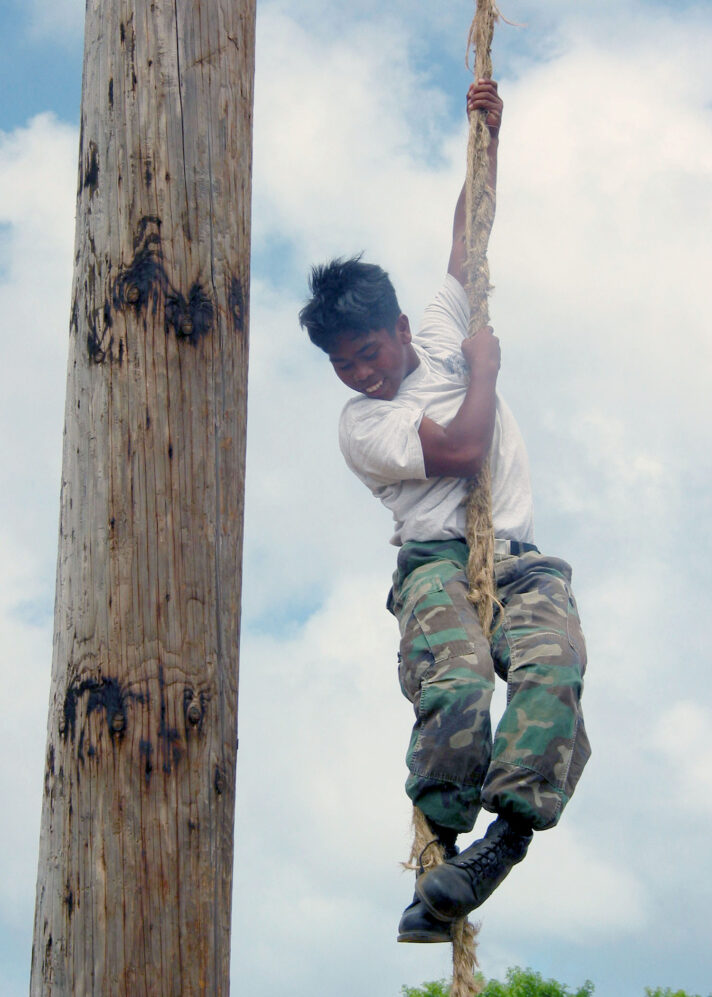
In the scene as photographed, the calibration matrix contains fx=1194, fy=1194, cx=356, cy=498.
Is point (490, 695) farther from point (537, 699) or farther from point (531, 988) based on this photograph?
point (531, 988)

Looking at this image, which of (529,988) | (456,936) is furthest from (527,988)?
(456,936)

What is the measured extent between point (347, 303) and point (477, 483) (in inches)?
29.3

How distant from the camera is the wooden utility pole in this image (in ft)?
8.48

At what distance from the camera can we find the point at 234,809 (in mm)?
2746

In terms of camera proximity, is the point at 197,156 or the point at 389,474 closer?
the point at 197,156

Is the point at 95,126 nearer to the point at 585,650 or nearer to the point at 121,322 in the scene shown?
the point at 121,322

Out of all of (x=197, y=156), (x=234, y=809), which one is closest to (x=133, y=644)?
(x=234, y=809)

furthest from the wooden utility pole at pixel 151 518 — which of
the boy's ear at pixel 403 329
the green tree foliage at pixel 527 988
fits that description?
the green tree foliage at pixel 527 988

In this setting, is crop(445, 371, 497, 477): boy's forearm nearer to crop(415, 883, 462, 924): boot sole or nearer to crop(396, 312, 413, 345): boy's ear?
crop(396, 312, 413, 345): boy's ear

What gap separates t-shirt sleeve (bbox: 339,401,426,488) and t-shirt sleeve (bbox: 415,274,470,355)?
19.3 inches

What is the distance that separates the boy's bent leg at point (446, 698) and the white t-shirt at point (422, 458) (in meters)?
0.27

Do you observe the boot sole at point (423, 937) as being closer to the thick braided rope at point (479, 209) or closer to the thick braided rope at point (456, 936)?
the thick braided rope at point (456, 936)

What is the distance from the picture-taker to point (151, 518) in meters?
2.71

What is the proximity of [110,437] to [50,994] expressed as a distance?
4.05 feet
